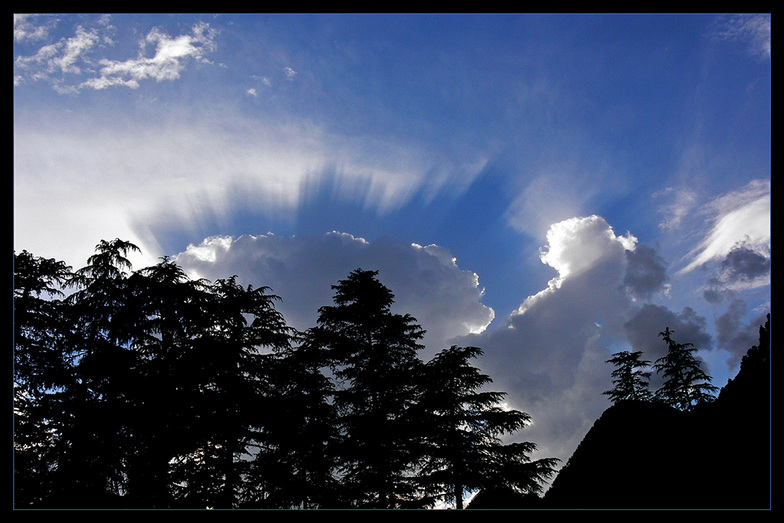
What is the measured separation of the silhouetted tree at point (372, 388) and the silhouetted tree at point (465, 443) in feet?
4.04

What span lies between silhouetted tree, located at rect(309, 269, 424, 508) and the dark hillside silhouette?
974 centimetres

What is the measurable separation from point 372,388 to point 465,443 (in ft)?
19.1

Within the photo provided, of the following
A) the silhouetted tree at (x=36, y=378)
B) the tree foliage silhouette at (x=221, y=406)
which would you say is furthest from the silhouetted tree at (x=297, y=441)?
the silhouetted tree at (x=36, y=378)

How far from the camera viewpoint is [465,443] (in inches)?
834

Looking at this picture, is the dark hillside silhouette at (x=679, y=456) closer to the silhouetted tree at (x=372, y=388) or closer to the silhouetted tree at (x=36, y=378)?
the silhouetted tree at (x=372, y=388)

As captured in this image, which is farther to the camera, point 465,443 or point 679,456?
point 465,443

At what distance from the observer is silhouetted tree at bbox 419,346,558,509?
20469mm

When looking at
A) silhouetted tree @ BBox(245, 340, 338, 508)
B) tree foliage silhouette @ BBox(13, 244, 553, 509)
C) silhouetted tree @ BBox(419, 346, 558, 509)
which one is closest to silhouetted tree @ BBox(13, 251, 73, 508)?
tree foliage silhouette @ BBox(13, 244, 553, 509)

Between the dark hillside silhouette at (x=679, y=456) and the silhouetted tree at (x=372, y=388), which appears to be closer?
the dark hillside silhouette at (x=679, y=456)

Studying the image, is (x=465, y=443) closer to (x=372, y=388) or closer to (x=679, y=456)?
(x=372, y=388)

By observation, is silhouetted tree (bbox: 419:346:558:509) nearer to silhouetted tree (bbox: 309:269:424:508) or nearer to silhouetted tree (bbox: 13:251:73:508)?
silhouetted tree (bbox: 309:269:424:508)

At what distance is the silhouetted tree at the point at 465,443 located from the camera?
2047cm

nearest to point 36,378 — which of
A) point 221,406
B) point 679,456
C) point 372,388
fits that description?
point 221,406
